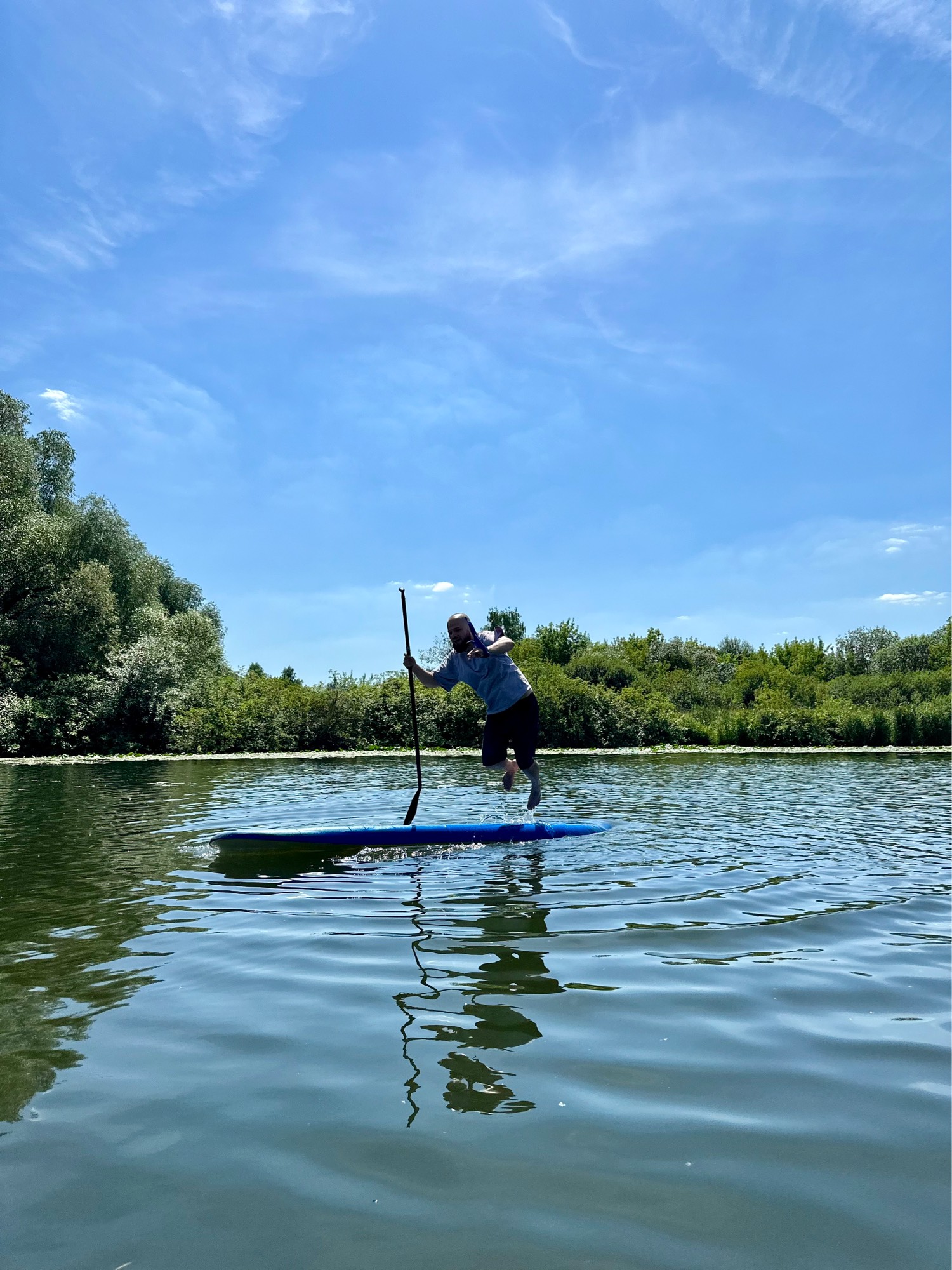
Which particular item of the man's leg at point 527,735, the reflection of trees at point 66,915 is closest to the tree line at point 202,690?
the reflection of trees at point 66,915

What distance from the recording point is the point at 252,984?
12.0 feet

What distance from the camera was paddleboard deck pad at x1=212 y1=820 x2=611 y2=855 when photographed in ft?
22.9

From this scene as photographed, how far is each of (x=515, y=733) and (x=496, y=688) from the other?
49 centimetres

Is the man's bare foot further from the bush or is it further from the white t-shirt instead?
the bush

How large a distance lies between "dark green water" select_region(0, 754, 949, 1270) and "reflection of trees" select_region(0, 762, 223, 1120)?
0.09 ft

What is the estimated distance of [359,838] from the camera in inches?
274

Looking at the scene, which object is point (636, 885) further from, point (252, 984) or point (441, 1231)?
point (441, 1231)

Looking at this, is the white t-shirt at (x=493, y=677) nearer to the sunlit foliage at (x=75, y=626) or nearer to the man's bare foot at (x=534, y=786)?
the man's bare foot at (x=534, y=786)

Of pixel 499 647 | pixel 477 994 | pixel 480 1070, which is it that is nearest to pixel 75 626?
pixel 499 647

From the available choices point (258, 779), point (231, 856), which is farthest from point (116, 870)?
point (258, 779)

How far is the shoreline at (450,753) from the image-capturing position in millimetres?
23562

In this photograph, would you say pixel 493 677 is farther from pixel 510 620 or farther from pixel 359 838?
pixel 510 620

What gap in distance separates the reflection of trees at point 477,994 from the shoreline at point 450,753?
59.6 feet

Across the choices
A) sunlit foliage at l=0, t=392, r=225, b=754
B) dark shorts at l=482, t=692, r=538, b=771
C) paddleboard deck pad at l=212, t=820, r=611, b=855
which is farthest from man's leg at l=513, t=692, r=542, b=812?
sunlit foliage at l=0, t=392, r=225, b=754
